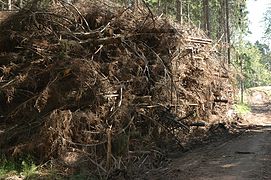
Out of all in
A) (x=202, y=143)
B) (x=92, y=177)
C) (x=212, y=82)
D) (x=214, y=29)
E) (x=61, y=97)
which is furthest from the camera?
(x=214, y=29)

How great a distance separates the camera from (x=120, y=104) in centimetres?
983

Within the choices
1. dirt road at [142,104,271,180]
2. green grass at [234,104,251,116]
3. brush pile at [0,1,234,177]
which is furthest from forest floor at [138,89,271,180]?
green grass at [234,104,251,116]

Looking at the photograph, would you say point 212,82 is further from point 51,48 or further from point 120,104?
point 51,48

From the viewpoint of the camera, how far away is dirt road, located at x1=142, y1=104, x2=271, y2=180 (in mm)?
7441

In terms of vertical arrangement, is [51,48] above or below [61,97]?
above

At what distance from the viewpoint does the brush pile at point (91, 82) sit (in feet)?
30.1

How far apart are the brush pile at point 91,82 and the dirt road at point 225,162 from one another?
1098mm

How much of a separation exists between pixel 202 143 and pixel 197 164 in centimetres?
277

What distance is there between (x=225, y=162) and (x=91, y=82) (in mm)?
3809

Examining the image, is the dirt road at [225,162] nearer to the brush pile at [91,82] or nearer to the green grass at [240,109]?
the brush pile at [91,82]

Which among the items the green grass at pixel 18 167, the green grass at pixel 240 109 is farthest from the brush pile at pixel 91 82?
the green grass at pixel 240 109

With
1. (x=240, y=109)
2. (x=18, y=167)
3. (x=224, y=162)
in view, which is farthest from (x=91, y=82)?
(x=240, y=109)

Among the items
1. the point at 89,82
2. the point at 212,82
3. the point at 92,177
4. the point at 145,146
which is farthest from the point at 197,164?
the point at 212,82

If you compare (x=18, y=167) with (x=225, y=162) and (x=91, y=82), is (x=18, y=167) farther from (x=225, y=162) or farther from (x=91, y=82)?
(x=225, y=162)
